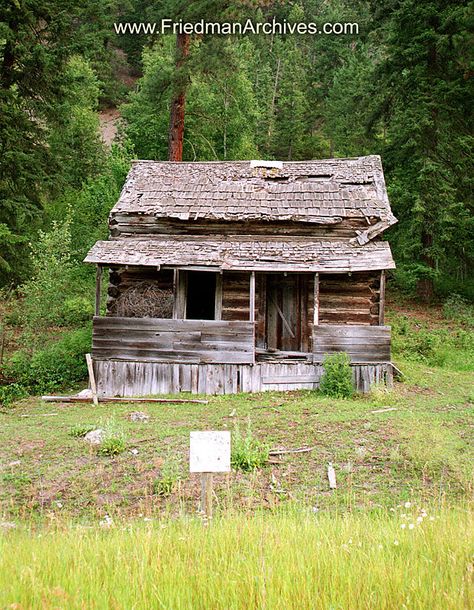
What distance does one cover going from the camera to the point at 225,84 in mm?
28062

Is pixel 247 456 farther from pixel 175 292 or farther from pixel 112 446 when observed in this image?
pixel 175 292

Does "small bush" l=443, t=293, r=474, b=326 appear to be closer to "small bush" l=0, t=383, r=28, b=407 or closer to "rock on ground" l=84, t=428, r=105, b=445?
"small bush" l=0, t=383, r=28, b=407

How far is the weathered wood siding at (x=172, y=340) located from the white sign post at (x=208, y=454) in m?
9.47

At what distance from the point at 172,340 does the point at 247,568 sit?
470 inches

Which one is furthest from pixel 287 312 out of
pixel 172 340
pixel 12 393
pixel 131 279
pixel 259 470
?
pixel 259 470

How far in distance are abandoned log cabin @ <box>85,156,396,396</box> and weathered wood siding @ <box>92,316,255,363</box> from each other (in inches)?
1.1

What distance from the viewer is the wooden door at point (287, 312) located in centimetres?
1736

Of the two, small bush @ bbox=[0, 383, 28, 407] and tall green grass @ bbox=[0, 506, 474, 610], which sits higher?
tall green grass @ bbox=[0, 506, 474, 610]

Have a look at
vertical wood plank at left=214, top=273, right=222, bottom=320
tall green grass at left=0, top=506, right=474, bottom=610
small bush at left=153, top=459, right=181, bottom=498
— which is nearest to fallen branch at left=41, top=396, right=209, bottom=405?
vertical wood plank at left=214, top=273, right=222, bottom=320

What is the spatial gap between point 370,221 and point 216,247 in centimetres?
474

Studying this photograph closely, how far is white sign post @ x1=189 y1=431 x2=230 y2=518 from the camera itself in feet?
18.7

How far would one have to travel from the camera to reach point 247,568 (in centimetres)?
355

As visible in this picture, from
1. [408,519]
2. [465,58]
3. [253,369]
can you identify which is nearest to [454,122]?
[465,58]

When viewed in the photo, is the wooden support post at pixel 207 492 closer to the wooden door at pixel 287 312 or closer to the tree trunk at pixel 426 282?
the wooden door at pixel 287 312
